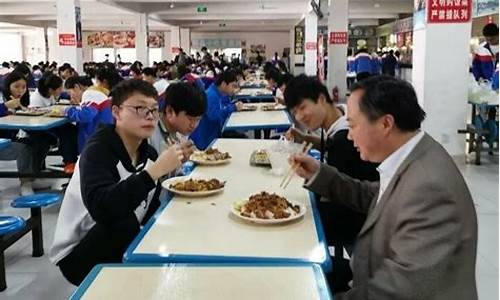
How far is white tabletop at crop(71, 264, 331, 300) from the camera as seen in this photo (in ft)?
4.82

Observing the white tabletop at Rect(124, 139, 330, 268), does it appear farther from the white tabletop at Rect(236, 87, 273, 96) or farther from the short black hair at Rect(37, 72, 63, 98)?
the white tabletop at Rect(236, 87, 273, 96)

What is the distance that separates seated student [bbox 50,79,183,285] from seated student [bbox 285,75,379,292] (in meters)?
0.83

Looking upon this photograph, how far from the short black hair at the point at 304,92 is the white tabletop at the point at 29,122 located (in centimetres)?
311

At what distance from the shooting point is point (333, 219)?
2713mm

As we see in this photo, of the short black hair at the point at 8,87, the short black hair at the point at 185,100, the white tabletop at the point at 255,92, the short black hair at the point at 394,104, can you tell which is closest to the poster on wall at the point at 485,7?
the white tabletop at the point at 255,92

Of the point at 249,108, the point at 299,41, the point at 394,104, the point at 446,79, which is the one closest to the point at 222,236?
the point at 394,104

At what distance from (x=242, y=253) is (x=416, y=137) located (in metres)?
0.67

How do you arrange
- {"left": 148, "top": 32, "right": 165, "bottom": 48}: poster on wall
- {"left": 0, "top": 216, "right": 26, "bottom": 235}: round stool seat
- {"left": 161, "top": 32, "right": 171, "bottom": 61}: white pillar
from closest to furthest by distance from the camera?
1. {"left": 0, "top": 216, "right": 26, "bottom": 235}: round stool seat
2. {"left": 161, "top": 32, "right": 171, "bottom": 61}: white pillar
3. {"left": 148, "top": 32, "right": 165, "bottom": 48}: poster on wall

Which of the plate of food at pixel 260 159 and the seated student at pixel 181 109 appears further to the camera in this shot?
the plate of food at pixel 260 159

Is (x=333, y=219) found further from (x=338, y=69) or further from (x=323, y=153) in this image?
(x=338, y=69)

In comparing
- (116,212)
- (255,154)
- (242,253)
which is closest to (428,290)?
(242,253)

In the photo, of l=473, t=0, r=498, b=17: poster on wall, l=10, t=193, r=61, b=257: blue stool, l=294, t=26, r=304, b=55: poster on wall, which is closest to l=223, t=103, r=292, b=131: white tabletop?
l=10, t=193, r=61, b=257: blue stool

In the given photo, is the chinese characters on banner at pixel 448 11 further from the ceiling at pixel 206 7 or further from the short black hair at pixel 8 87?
the ceiling at pixel 206 7

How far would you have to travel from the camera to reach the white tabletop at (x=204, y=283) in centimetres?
147
